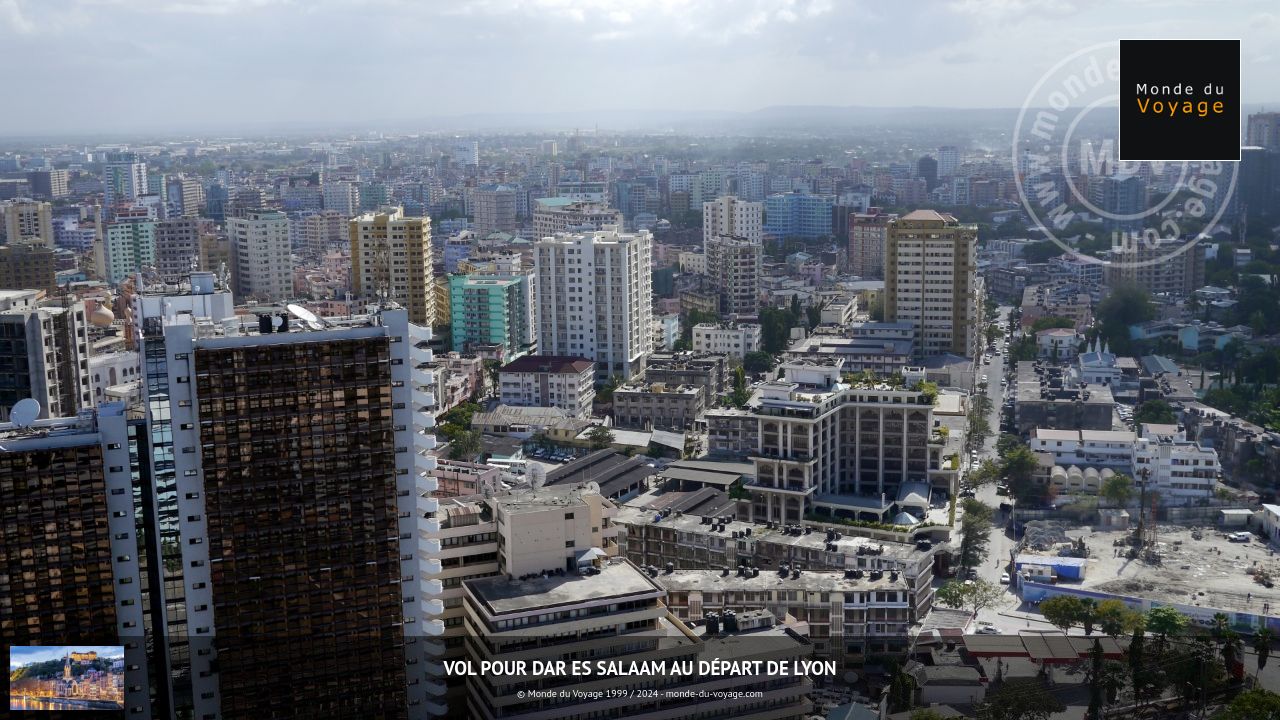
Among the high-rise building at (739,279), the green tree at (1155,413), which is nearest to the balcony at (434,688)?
the green tree at (1155,413)

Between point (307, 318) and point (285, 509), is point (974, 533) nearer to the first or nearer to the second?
point (307, 318)

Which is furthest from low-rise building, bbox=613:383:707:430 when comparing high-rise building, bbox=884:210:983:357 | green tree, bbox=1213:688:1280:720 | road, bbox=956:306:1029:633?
green tree, bbox=1213:688:1280:720

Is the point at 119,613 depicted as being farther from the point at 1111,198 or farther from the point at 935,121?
the point at 935,121

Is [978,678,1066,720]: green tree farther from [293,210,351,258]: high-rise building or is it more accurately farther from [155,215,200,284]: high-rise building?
[293,210,351,258]: high-rise building

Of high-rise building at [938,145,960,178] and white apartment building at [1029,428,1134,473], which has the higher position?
high-rise building at [938,145,960,178]

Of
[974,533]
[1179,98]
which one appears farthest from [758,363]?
[1179,98]

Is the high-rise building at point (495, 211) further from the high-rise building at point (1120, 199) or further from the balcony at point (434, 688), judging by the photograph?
the balcony at point (434, 688)
